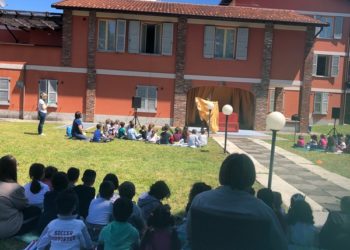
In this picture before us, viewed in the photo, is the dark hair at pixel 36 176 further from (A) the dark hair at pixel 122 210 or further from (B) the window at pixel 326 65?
(B) the window at pixel 326 65

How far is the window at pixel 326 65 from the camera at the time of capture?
1465 inches

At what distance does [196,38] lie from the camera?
2645 centimetres

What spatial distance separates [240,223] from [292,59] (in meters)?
25.1

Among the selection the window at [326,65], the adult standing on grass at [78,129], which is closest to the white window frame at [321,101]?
the window at [326,65]

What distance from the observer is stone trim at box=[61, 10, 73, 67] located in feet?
85.4

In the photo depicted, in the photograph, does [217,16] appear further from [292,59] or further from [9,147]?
[9,147]

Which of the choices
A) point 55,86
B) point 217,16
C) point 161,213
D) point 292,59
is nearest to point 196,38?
point 217,16

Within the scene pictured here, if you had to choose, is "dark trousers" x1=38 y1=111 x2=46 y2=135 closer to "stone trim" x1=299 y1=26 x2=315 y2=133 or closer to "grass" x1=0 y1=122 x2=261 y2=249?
"grass" x1=0 y1=122 x2=261 y2=249

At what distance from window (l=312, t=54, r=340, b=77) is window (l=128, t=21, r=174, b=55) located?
1605cm

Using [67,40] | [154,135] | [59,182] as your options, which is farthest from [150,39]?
[59,182]

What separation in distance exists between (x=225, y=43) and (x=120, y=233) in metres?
23.2

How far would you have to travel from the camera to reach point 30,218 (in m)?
5.62

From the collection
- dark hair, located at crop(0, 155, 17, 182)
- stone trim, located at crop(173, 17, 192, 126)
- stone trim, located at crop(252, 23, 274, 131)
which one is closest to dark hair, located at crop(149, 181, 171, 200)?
dark hair, located at crop(0, 155, 17, 182)

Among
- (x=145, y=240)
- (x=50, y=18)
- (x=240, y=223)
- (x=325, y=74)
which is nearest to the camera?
(x=240, y=223)
